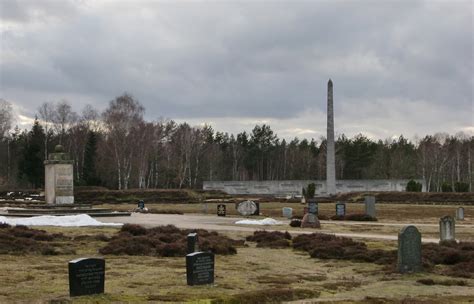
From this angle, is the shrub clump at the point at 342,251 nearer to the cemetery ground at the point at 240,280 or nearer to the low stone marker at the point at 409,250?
the cemetery ground at the point at 240,280

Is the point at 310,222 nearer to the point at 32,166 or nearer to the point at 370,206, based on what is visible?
the point at 370,206

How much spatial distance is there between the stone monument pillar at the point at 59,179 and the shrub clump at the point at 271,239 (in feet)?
67.8

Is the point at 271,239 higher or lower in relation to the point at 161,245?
lower

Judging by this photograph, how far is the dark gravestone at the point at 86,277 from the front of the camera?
12.9 m

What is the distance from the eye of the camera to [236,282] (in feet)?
52.3

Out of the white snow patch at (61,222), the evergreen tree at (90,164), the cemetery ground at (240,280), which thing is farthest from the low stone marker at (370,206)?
the evergreen tree at (90,164)

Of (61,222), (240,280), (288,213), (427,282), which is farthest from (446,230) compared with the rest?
(288,213)

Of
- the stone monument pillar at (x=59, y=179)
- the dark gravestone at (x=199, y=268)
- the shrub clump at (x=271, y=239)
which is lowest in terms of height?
the shrub clump at (x=271, y=239)

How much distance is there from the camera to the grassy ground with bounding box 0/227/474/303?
44.2 ft

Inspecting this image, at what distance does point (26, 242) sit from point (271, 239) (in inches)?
389

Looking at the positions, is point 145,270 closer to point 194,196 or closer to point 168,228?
point 168,228

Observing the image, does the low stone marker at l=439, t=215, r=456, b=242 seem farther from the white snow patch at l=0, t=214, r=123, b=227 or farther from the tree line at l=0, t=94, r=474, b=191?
the tree line at l=0, t=94, r=474, b=191

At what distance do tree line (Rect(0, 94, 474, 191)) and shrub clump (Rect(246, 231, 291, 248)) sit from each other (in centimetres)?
6055

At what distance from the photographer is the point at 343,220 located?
4325 cm
